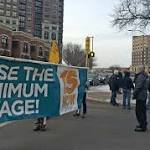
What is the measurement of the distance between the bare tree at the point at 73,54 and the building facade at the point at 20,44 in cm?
819

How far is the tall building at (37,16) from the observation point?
14650cm

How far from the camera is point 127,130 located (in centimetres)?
1375

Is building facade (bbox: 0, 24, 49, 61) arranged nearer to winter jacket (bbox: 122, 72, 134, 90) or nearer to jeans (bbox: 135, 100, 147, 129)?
winter jacket (bbox: 122, 72, 134, 90)

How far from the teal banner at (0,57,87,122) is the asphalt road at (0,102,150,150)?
640 mm

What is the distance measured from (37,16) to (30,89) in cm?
14578

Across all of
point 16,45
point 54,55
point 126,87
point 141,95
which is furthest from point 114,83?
point 16,45

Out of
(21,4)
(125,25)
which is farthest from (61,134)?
(21,4)

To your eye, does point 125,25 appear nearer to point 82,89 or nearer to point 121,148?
point 82,89

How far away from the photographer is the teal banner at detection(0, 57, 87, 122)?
9.05 m

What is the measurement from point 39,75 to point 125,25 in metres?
37.2

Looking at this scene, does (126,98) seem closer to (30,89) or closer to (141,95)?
(141,95)

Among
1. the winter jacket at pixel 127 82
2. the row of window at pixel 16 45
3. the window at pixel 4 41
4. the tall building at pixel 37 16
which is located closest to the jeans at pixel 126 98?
the winter jacket at pixel 127 82

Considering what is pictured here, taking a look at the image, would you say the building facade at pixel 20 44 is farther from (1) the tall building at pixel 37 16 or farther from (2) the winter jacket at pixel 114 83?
(2) the winter jacket at pixel 114 83

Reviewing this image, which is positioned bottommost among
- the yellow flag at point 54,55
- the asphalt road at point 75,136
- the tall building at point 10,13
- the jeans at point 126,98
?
the asphalt road at point 75,136
